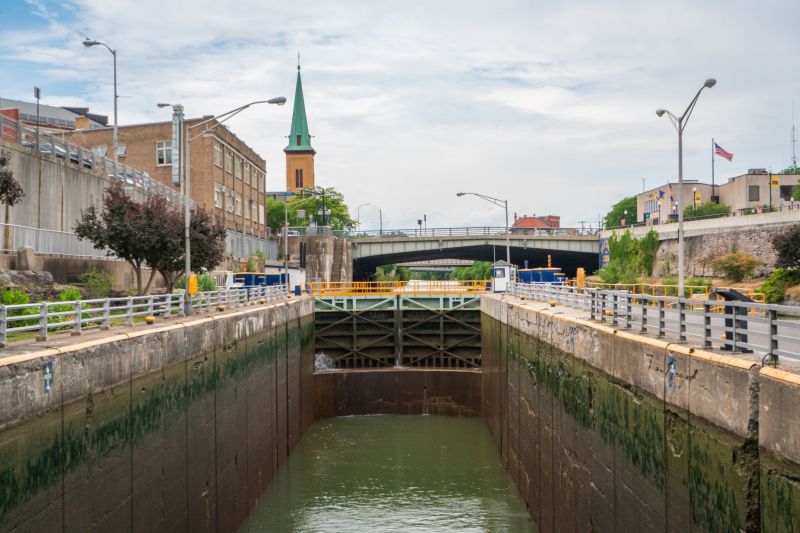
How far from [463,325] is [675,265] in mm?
27111

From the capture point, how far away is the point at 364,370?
127 feet

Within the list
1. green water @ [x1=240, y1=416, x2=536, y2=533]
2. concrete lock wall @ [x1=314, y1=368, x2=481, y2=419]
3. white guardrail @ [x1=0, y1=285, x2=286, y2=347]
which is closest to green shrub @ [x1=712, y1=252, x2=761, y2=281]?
concrete lock wall @ [x1=314, y1=368, x2=481, y2=419]

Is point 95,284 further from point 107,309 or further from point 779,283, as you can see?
point 779,283

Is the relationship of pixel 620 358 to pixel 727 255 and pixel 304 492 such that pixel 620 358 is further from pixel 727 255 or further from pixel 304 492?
pixel 727 255

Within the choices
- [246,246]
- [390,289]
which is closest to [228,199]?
[246,246]

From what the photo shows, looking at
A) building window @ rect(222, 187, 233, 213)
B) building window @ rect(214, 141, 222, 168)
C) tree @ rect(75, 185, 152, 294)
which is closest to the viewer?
tree @ rect(75, 185, 152, 294)

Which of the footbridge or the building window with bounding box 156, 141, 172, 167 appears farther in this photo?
the footbridge

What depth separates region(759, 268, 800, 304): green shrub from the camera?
3988 cm

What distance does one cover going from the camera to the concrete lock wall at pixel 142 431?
9648mm

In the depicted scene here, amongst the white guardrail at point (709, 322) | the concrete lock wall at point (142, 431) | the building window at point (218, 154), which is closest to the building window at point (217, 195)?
the building window at point (218, 154)

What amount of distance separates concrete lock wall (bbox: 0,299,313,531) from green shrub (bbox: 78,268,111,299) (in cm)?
566

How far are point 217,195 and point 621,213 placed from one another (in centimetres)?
11391

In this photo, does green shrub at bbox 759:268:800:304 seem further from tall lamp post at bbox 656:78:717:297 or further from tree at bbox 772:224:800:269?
tall lamp post at bbox 656:78:717:297

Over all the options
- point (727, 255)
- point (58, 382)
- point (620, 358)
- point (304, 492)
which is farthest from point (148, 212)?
point (727, 255)
